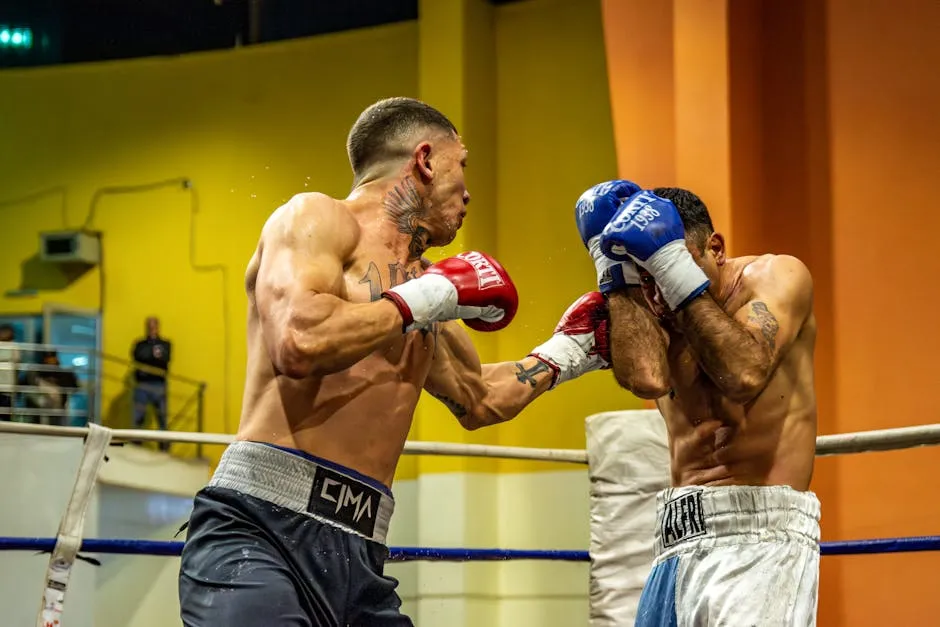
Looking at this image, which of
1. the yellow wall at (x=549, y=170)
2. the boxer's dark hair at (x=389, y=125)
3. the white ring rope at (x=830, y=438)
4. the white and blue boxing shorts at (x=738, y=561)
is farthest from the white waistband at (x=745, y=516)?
the yellow wall at (x=549, y=170)

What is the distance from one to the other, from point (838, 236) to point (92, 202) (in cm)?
590

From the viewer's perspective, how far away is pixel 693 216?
2.18 meters

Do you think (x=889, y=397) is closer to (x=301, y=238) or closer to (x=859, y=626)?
(x=859, y=626)

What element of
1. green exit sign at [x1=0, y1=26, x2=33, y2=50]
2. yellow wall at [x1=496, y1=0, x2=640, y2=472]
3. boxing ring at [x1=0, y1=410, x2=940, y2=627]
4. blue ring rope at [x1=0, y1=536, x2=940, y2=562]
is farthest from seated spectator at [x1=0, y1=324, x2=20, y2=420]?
blue ring rope at [x1=0, y1=536, x2=940, y2=562]

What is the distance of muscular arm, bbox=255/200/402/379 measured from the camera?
1.59m

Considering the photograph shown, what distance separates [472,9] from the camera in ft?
23.3

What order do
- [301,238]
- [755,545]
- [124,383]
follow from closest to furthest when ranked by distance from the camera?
1. [301,238]
2. [755,545]
3. [124,383]

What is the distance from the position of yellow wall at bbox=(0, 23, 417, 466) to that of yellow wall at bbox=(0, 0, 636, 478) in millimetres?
11

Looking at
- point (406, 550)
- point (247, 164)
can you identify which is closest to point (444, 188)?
point (406, 550)

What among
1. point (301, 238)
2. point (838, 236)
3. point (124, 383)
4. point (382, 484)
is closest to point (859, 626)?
point (838, 236)

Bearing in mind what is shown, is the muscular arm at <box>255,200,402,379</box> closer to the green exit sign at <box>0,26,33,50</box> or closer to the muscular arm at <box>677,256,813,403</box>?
the muscular arm at <box>677,256,813,403</box>

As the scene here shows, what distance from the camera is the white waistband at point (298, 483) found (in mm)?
1634

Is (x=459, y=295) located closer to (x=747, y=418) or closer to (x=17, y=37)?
(x=747, y=418)

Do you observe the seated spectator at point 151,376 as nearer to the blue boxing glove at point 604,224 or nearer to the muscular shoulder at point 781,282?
the blue boxing glove at point 604,224
